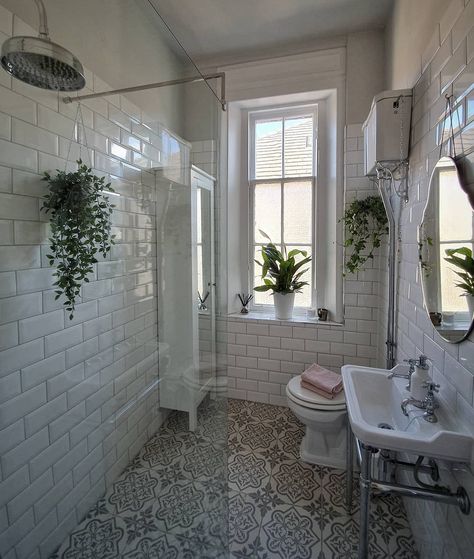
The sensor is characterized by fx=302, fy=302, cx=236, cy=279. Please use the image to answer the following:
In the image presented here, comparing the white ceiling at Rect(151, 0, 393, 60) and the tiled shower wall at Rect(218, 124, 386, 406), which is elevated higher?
the white ceiling at Rect(151, 0, 393, 60)

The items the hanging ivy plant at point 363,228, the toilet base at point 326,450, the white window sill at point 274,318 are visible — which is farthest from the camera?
the white window sill at point 274,318

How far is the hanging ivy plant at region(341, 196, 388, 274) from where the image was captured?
2125 millimetres

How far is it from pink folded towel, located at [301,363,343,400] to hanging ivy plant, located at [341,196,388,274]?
2.54 ft

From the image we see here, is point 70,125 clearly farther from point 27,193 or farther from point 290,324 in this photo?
point 290,324

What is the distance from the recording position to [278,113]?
8.81 ft

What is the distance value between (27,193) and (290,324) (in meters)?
1.95

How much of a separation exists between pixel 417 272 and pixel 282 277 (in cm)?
116

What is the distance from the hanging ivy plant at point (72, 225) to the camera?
1226 mm

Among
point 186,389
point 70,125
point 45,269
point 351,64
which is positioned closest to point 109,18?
point 70,125

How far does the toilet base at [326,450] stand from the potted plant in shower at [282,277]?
93 cm

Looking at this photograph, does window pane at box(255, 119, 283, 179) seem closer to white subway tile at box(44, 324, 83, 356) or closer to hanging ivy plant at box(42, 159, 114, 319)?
hanging ivy plant at box(42, 159, 114, 319)

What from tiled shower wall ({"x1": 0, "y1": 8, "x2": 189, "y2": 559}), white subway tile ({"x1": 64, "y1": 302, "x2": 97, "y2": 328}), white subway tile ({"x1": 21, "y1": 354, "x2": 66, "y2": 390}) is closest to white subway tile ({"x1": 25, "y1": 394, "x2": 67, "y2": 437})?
tiled shower wall ({"x1": 0, "y1": 8, "x2": 189, "y2": 559})

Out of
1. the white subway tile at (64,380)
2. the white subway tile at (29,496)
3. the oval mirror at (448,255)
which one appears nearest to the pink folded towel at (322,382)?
the oval mirror at (448,255)

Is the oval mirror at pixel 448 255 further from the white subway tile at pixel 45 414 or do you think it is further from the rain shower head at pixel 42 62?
the white subway tile at pixel 45 414
